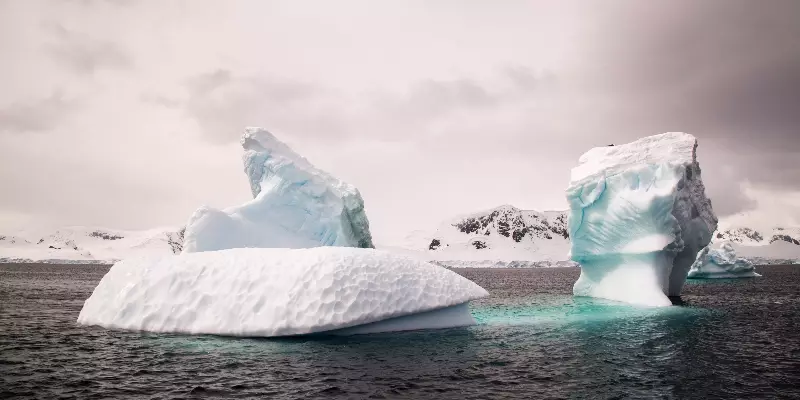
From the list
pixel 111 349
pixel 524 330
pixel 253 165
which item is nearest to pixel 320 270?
pixel 111 349

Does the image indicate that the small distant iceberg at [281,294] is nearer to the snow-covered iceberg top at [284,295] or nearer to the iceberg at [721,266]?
the snow-covered iceberg top at [284,295]

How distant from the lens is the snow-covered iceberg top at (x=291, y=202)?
37.0 m

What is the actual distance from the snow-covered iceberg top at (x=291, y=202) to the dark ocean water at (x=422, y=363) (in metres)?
15.6

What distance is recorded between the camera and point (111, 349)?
625 inches

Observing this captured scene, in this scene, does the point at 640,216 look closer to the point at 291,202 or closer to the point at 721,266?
the point at 291,202

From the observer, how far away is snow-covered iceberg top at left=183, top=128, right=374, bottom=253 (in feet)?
121

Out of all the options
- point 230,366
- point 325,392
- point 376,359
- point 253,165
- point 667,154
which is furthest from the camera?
point 253,165

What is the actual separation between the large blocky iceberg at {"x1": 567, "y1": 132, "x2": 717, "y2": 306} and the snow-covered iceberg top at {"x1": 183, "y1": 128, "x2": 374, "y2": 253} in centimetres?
1731

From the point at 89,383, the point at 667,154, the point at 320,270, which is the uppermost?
the point at 667,154

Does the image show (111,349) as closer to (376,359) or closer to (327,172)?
(376,359)

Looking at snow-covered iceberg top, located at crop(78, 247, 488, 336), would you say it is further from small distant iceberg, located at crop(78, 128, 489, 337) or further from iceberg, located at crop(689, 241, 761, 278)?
iceberg, located at crop(689, 241, 761, 278)

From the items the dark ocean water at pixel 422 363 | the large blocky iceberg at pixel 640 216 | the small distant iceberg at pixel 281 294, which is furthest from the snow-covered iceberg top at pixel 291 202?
the large blocky iceberg at pixel 640 216

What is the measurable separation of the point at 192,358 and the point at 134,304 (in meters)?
7.05

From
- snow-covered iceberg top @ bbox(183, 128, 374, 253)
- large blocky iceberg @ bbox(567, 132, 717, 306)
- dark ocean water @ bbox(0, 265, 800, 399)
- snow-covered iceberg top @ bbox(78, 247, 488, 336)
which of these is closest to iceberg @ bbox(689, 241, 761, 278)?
large blocky iceberg @ bbox(567, 132, 717, 306)
